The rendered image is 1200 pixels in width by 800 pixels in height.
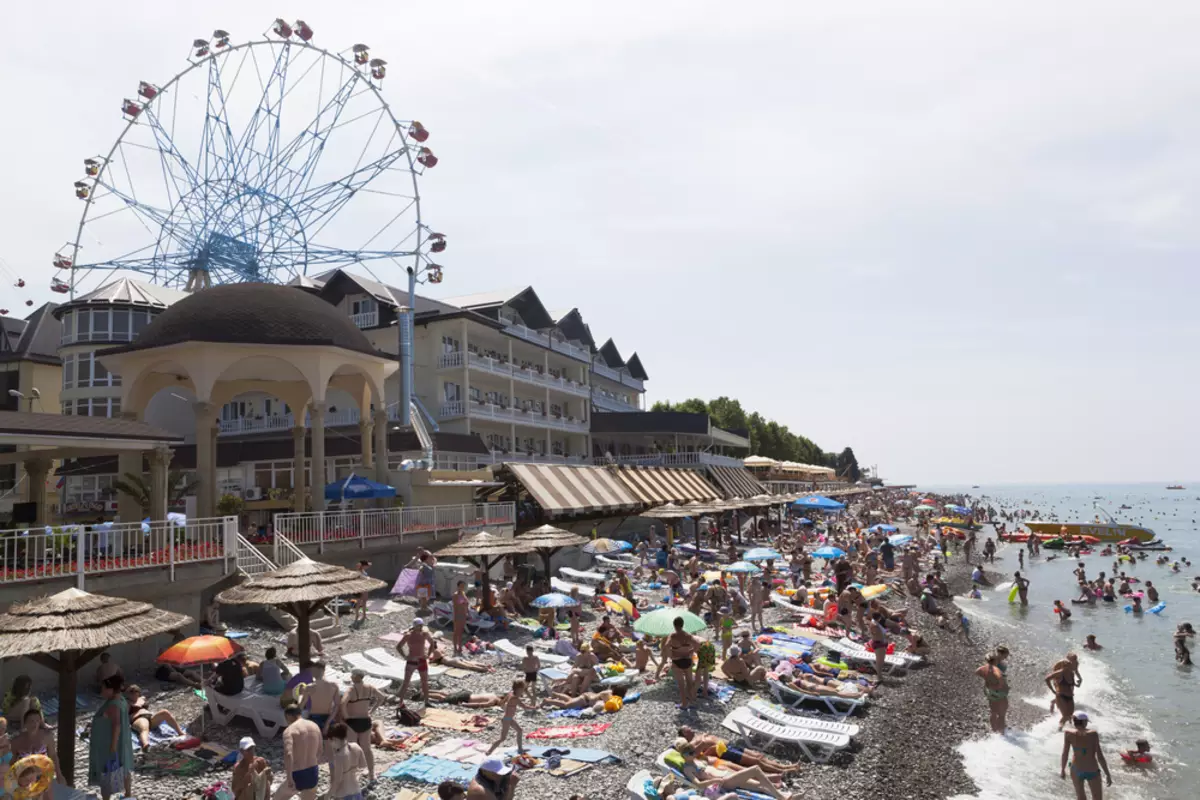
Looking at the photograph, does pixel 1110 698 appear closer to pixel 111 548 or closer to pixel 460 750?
pixel 460 750

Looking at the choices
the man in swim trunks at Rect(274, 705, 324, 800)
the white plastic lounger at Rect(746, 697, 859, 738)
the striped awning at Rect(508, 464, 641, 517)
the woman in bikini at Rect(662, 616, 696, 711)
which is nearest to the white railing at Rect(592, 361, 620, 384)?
the striped awning at Rect(508, 464, 641, 517)

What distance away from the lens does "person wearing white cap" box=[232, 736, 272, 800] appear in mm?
8211

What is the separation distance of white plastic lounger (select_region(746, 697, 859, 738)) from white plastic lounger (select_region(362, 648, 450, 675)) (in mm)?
5540

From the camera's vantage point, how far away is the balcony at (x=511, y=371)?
38.8 meters

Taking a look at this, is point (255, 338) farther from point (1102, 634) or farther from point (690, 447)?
point (690, 447)

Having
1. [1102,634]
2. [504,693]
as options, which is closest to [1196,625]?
[1102,634]

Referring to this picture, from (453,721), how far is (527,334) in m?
34.5

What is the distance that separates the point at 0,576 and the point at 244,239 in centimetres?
2477

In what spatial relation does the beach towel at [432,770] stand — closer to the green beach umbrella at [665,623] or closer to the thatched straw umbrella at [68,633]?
the thatched straw umbrella at [68,633]

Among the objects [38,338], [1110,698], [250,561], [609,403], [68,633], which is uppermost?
[38,338]

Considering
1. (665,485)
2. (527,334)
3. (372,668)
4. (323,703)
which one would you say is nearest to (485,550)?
(372,668)

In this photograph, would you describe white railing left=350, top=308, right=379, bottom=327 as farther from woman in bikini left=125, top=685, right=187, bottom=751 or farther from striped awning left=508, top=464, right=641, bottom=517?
woman in bikini left=125, top=685, right=187, bottom=751

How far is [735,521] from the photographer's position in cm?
5084

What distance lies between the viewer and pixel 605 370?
65250 millimetres
